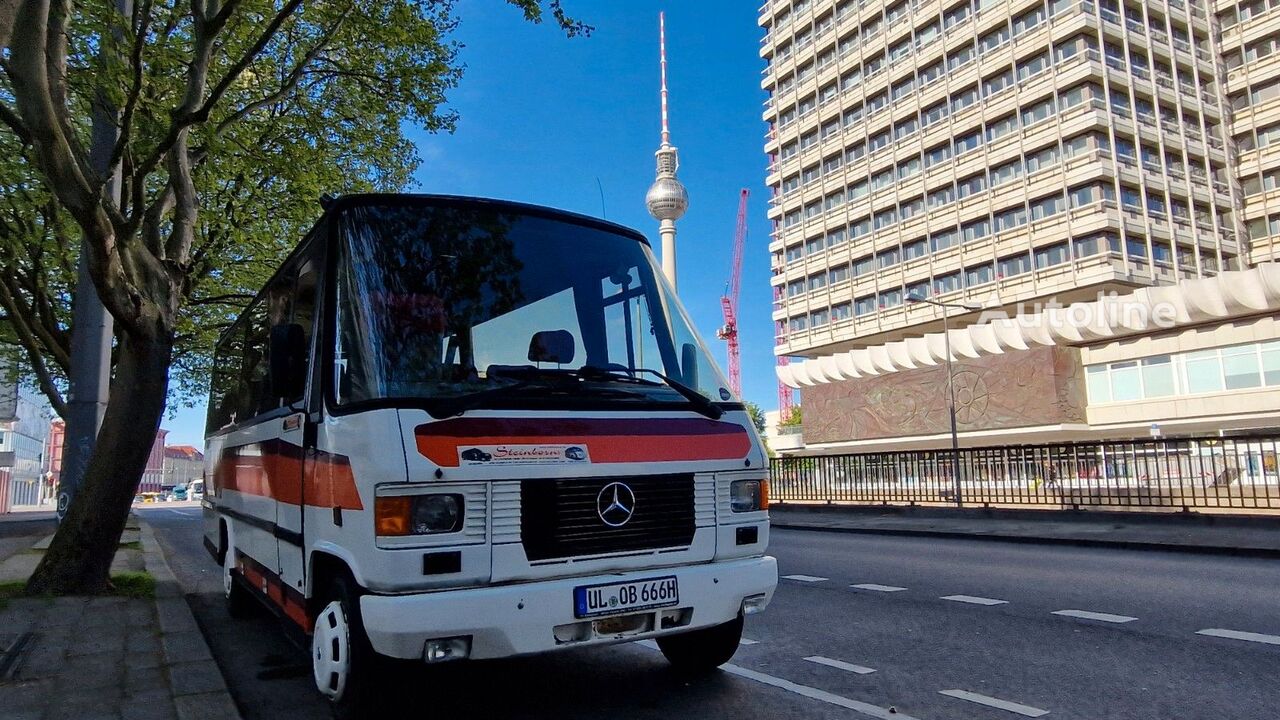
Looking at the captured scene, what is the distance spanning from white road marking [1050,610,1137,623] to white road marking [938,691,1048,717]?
8.62 feet

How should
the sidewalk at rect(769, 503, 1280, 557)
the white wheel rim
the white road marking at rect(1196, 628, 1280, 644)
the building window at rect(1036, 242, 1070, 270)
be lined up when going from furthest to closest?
the building window at rect(1036, 242, 1070, 270) < the sidewalk at rect(769, 503, 1280, 557) < the white road marking at rect(1196, 628, 1280, 644) < the white wheel rim

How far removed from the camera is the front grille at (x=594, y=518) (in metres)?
3.85

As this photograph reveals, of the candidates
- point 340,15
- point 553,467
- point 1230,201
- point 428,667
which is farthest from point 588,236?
point 1230,201

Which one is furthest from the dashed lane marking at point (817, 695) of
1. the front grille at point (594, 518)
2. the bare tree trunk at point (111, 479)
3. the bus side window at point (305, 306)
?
the bare tree trunk at point (111, 479)

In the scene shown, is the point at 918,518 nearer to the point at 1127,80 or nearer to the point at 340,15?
the point at 340,15

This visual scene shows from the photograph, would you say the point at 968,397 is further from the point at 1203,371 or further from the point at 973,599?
the point at 973,599

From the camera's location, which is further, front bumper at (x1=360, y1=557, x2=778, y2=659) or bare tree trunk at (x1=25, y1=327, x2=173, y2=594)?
bare tree trunk at (x1=25, y1=327, x2=173, y2=594)

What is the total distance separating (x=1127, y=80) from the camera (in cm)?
5475

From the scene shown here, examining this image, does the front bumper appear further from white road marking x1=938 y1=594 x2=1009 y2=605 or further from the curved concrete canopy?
the curved concrete canopy

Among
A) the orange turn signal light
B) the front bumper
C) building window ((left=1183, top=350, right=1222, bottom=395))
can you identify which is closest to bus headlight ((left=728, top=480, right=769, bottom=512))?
the front bumper

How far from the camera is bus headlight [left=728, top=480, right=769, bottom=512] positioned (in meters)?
4.46

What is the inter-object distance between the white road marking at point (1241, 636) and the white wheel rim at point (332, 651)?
559cm

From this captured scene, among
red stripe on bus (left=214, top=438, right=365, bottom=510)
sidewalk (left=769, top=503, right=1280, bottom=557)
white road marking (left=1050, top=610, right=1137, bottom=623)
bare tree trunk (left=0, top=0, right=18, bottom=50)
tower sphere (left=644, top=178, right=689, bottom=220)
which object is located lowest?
white road marking (left=1050, top=610, right=1137, bottom=623)

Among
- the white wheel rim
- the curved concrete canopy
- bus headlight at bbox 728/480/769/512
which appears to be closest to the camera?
the white wheel rim
